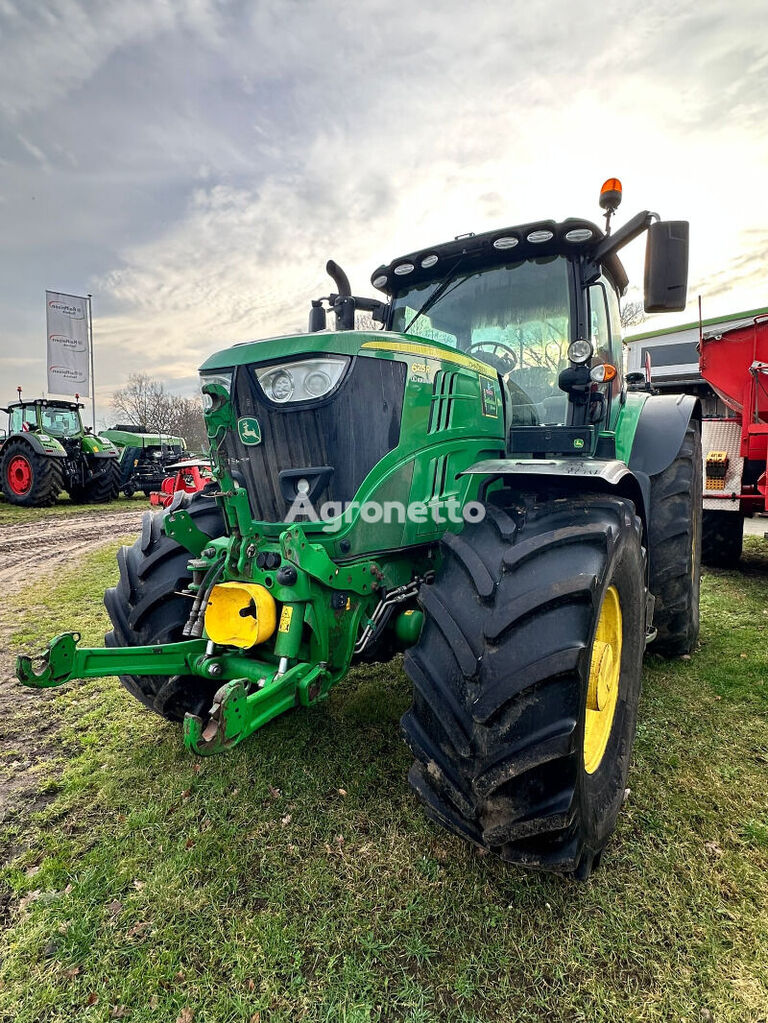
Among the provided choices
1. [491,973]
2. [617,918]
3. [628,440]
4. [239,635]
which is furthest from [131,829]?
[628,440]

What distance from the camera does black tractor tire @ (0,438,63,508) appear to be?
13.7 m

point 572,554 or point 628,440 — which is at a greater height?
point 628,440

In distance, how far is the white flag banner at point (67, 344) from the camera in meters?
21.9

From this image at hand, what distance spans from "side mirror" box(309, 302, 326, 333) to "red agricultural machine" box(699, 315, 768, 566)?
14.4 ft

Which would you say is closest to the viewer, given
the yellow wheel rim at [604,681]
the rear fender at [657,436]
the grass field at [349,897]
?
the grass field at [349,897]

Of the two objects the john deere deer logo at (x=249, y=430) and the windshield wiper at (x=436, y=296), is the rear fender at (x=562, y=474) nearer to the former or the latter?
the john deere deer logo at (x=249, y=430)

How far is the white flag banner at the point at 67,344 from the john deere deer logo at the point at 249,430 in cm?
2292

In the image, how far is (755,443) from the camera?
5684mm

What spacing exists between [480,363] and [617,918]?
225cm

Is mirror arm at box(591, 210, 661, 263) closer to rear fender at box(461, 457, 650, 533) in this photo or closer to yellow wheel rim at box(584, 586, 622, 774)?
rear fender at box(461, 457, 650, 533)

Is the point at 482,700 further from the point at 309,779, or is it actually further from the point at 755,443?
the point at 755,443

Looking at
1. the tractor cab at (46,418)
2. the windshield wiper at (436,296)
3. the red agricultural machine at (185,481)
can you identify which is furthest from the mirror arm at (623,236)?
the tractor cab at (46,418)

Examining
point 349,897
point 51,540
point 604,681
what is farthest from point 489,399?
point 51,540

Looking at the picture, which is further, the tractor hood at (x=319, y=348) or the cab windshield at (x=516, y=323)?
the cab windshield at (x=516, y=323)
